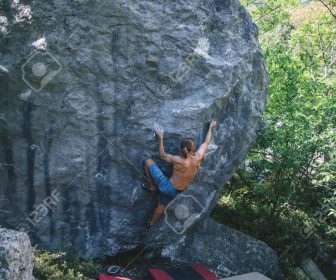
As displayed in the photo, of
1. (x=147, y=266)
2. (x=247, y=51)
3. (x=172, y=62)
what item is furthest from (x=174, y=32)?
(x=147, y=266)

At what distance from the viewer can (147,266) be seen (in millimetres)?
7113

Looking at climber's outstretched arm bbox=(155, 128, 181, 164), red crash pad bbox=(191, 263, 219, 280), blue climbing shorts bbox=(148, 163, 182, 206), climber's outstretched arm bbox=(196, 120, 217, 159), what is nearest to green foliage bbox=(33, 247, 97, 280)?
blue climbing shorts bbox=(148, 163, 182, 206)

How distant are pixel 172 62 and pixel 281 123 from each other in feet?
11.2

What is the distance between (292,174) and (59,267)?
17.9ft

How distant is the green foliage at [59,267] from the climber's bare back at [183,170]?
1774 millimetres

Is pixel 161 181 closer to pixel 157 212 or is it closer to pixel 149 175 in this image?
pixel 149 175

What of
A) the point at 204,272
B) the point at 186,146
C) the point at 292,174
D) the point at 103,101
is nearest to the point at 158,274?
the point at 204,272

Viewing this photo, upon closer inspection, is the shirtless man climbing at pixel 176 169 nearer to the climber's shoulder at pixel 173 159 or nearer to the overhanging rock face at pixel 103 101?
the climber's shoulder at pixel 173 159

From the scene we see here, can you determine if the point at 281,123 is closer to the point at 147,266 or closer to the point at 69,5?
the point at 147,266

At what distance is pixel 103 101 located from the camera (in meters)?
6.22

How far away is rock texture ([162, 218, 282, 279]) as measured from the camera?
7.43 meters

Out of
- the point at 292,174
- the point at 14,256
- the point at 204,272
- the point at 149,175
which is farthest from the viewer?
the point at 292,174

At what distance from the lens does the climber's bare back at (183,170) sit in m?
6.30

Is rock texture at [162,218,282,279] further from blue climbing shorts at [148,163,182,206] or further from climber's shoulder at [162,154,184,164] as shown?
climber's shoulder at [162,154,184,164]
